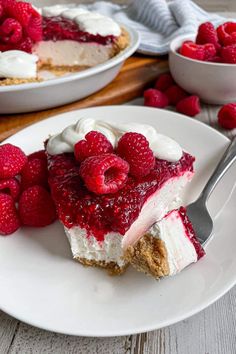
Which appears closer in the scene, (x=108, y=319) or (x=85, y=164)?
(x=108, y=319)

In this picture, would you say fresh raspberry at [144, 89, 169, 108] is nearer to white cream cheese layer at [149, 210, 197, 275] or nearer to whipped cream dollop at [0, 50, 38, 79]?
whipped cream dollop at [0, 50, 38, 79]

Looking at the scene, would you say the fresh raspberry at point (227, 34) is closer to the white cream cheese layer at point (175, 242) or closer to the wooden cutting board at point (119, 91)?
the wooden cutting board at point (119, 91)

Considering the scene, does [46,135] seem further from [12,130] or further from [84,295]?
[84,295]

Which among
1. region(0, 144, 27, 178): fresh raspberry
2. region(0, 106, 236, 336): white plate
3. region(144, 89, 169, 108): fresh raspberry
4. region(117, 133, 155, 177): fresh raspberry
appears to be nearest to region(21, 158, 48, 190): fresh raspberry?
region(0, 144, 27, 178): fresh raspberry

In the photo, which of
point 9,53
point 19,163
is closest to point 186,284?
point 19,163

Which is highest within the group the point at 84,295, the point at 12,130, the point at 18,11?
the point at 18,11

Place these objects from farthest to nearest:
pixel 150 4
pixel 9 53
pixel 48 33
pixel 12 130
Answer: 1. pixel 150 4
2. pixel 48 33
3. pixel 9 53
4. pixel 12 130
